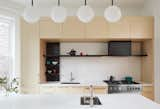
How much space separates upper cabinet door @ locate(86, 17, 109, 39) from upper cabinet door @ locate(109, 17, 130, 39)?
0.11 metres

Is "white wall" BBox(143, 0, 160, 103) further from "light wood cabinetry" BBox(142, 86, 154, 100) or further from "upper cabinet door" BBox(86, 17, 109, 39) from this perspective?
"upper cabinet door" BBox(86, 17, 109, 39)

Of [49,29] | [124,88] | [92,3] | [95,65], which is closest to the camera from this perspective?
[124,88]

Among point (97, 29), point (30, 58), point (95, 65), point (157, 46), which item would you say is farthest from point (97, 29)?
point (30, 58)

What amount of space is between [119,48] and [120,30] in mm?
477

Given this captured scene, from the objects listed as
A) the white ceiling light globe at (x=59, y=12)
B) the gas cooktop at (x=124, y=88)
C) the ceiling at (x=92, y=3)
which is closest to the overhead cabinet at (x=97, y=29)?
the ceiling at (x=92, y=3)

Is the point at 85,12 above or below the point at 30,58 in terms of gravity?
above

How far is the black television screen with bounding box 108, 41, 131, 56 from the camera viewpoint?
4789 millimetres

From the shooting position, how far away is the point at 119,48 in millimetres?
4805

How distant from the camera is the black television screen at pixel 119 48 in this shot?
4789mm

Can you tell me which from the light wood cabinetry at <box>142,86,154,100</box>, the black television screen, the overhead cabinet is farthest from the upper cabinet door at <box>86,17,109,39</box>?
the light wood cabinetry at <box>142,86,154,100</box>

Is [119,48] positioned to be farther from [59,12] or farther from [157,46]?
[59,12]

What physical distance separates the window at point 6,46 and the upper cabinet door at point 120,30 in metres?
2.12

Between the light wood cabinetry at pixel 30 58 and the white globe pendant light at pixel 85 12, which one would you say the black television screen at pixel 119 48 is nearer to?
the light wood cabinetry at pixel 30 58

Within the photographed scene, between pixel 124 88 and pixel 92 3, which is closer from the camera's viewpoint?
pixel 124 88
